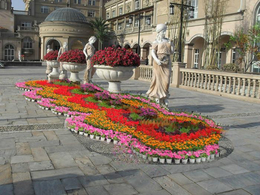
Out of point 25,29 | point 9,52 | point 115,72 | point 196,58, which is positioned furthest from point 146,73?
point 25,29

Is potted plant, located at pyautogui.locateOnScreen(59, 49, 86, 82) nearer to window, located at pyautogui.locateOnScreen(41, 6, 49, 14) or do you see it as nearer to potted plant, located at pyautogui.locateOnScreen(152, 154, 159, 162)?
potted plant, located at pyautogui.locateOnScreen(152, 154, 159, 162)

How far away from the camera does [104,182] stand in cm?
370

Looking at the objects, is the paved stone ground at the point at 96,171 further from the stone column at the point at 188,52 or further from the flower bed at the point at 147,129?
the stone column at the point at 188,52

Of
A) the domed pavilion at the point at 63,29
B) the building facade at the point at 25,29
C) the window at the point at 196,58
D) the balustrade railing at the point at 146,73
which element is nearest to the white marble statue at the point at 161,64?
the balustrade railing at the point at 146,73

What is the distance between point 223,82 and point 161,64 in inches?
264

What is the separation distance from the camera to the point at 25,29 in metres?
54.9

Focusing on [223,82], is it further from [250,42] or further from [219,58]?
[219,58]

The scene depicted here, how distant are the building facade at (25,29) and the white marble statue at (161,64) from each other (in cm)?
4340

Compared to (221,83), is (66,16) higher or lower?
higher

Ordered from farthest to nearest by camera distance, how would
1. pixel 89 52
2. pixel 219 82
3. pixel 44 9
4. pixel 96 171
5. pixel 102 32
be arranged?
pixel 44 9, pixel 102 32, pixel 219 82, pixel 89 52, pixel 96 171

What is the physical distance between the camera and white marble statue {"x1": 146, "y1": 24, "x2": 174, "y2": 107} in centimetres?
779

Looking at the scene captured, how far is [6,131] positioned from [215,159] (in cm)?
426

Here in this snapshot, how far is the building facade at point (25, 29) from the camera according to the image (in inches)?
1993

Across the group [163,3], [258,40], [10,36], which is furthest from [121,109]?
[10,36]
